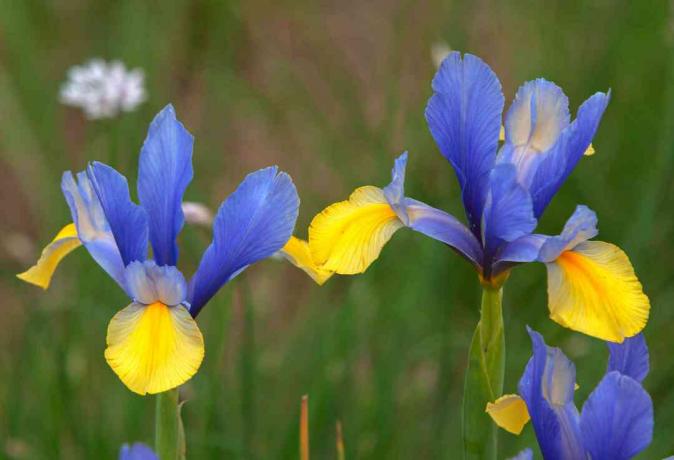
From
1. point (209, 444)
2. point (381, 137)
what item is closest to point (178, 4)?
point (381, 137)

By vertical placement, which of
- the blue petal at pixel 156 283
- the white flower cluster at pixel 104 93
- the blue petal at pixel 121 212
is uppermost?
the white flower cluster at pixel 104 93

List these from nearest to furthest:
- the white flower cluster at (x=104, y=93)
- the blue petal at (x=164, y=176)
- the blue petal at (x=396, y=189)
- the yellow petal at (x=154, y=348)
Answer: the yellow petal at (x=154, y=348) < the blue petal at (x=396, y=189) < the blue petal at (x=164, y=176) < the white flower cluster at (x=104, y=93)

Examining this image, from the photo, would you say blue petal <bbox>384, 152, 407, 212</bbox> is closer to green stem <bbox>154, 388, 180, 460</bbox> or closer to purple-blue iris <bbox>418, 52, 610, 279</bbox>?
purple-blue iris <bbox>418, 52, 610, 279</bbox>

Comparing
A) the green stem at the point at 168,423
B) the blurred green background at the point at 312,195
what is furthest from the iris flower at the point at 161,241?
the blurred green background at the point at 312,195

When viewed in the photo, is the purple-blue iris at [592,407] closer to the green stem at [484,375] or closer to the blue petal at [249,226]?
the green stem at [484,375]

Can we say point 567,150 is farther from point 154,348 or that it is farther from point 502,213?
point 154,348

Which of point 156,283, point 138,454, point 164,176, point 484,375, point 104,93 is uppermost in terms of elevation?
point 104,93

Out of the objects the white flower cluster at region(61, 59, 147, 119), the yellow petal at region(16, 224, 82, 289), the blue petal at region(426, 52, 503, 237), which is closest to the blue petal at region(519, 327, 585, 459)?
the blue petal at region(426, 52, 503, 237)

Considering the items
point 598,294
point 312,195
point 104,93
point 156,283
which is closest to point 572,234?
point 598,294

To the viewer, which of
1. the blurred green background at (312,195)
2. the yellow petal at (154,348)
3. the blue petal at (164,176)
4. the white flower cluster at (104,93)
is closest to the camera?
the yellow petal at (154,348)
